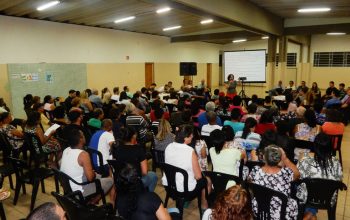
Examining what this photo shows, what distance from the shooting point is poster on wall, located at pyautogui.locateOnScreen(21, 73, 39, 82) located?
29.7 feet

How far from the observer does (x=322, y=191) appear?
2732 millimetres

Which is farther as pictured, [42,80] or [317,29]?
[317,29]

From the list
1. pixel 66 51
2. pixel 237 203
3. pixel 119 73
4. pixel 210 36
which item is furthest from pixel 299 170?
pixel 210 36

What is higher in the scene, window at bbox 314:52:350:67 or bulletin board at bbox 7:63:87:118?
window at bbox 314:52:350:67

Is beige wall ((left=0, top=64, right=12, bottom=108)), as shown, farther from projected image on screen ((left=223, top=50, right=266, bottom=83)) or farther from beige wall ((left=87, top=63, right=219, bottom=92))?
projected image on screen ((left=223, top=50, right=266, bottom=83))

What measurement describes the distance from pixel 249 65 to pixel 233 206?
11406mm

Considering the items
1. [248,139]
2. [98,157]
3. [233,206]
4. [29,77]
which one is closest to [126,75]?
[29,77]

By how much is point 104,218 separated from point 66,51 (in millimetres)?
9130

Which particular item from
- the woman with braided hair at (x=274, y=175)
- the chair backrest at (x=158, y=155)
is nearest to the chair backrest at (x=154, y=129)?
the chair backrest at (x=158, y=155)

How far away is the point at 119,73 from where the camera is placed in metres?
12.6

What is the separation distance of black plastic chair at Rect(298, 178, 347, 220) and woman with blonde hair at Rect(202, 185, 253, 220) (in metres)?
1.19

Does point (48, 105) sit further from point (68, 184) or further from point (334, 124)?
point (334, 124)

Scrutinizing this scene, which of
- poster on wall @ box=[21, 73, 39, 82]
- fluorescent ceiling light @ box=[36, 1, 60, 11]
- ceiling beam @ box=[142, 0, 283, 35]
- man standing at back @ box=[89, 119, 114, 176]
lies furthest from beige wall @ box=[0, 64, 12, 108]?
man standing at back @ box=[89, 119, 114, 176]

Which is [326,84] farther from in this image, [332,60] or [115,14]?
[115,14]
